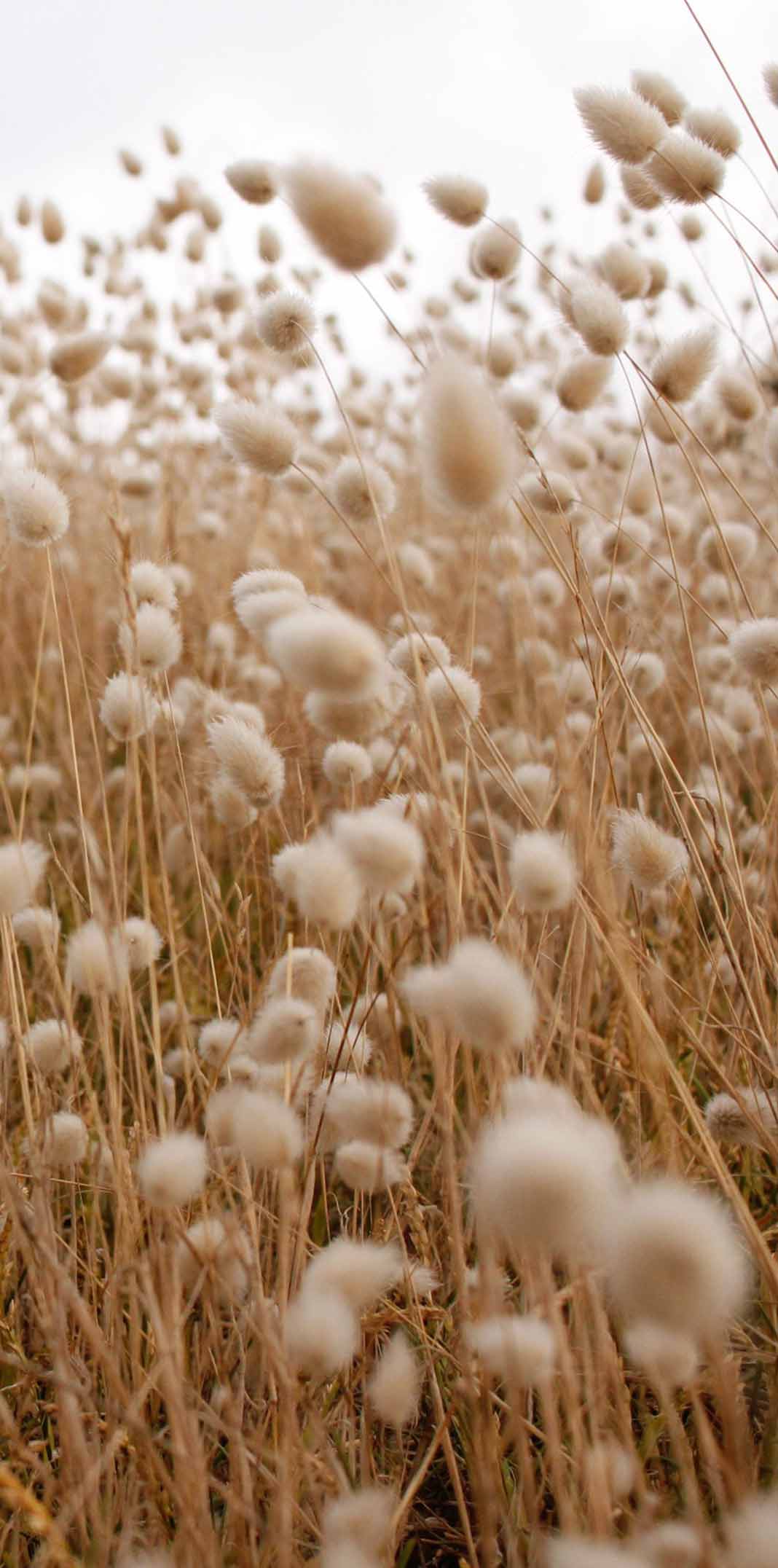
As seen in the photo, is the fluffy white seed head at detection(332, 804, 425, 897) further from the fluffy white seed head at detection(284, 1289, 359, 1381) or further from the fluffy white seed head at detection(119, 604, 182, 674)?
the fluffy white seed head at detection(119, 604, 182, 674)

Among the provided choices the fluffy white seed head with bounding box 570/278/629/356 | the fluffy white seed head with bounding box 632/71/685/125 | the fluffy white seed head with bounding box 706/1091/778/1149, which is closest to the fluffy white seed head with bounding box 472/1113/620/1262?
the fluffy white seed head with bounding box 706/1091/778/1149

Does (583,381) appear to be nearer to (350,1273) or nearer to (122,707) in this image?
(122,707)

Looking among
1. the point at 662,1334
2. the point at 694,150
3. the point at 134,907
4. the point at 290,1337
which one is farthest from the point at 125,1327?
the point at 694,150

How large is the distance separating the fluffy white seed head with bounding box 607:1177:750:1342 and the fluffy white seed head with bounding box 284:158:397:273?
0.67m

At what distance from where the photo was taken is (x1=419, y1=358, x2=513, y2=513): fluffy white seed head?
0.69m

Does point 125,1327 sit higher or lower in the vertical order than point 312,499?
lower

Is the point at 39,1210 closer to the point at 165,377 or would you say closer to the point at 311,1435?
the point at 311,1435

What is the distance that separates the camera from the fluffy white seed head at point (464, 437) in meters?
0.69

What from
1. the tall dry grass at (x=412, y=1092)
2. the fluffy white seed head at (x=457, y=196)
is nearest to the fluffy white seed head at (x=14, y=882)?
the tall dry grass at (x=412, y=1092)

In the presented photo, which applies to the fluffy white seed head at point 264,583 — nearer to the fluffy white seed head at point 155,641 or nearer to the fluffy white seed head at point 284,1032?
the fluffy white seed head at point 155,641

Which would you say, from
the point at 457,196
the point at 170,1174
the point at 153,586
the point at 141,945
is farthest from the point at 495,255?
the point at 170,1174

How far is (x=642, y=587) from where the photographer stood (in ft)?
8.86

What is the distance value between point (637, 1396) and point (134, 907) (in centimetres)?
122

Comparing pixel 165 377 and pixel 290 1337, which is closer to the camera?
pixel 290 1337
